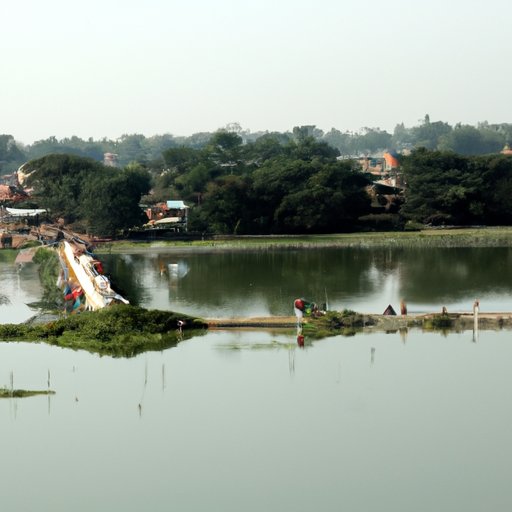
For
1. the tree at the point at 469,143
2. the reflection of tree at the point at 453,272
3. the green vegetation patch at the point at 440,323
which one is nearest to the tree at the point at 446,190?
the reflection of tree at the point at 453,272

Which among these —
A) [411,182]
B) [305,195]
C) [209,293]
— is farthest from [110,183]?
[209,293]

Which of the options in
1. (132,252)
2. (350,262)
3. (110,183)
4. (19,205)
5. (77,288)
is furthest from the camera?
(19,205)

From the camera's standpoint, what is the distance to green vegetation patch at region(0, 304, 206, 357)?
30.2 m

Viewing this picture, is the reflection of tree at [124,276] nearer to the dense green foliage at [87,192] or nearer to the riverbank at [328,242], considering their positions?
the riverbank at [328,242]

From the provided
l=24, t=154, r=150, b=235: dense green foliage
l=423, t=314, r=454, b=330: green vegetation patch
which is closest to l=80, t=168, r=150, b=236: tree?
l=24, t=154, r=150, b=235: dense green foliage

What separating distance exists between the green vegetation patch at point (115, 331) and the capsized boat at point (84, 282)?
1821 mm

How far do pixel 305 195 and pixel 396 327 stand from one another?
39669 millimetres

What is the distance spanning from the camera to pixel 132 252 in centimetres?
6425

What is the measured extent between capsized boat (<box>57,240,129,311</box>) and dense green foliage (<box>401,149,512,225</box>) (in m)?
29.2

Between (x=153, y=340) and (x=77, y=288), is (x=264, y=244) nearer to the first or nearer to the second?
(x=77, y=288)

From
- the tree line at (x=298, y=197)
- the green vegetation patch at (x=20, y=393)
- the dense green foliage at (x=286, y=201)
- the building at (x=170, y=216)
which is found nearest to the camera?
the green vegetation patch at (x=20, y=393)

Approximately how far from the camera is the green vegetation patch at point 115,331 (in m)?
30.2

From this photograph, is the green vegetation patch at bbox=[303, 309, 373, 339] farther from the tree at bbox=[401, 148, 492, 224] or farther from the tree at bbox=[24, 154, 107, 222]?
the tree at bbox=[24, 154, 107, 222]

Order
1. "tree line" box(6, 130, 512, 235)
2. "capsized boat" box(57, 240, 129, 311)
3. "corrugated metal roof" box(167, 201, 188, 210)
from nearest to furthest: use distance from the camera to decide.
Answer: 1. "capsized boat" box(57, 240, 129, 311)
2. "tree line" box(6, 130, 512, 235)
3. "corrugated metal roof" box(167, 201, 188, 210)
